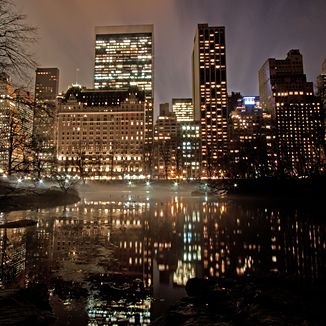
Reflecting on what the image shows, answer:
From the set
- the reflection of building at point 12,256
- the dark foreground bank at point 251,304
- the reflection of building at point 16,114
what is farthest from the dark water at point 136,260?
the reflection of building at point 16,114

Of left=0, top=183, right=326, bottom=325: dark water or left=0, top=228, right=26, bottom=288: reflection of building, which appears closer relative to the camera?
left=0, top=183, right=326, bottom=325: dark water

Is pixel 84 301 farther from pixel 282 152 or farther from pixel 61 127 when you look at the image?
pixel 61 127

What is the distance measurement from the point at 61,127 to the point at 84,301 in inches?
8025

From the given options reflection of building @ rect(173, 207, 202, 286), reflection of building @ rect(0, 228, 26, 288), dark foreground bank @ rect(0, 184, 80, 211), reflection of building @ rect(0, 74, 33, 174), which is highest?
reflection of building @ rect(0, 74, 33, 174)

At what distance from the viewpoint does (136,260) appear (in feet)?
44.1

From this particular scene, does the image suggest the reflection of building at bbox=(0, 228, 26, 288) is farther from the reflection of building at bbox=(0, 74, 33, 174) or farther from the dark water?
the reflection of building at bbox=(0, 74, 33, 174)

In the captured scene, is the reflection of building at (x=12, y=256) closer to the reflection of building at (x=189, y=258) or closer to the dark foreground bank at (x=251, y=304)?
the reflection of building at (x=189, y=258)

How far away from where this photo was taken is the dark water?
8.58 m

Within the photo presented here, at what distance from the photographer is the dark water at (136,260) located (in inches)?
338

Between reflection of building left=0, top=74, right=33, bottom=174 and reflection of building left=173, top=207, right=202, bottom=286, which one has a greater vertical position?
reflection of building left=0, top=74, right=33, bottom=174

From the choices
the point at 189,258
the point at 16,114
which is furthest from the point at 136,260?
the point at 16,114

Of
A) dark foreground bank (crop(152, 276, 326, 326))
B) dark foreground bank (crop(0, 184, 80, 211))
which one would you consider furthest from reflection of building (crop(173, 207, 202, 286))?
dark foreground bank (crop(0, 184, 80, 211))

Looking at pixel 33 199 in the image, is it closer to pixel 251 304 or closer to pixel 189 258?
pixel 189 258

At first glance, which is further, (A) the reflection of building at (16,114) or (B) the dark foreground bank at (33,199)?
(B) the dark foreground bank at (33,199)
